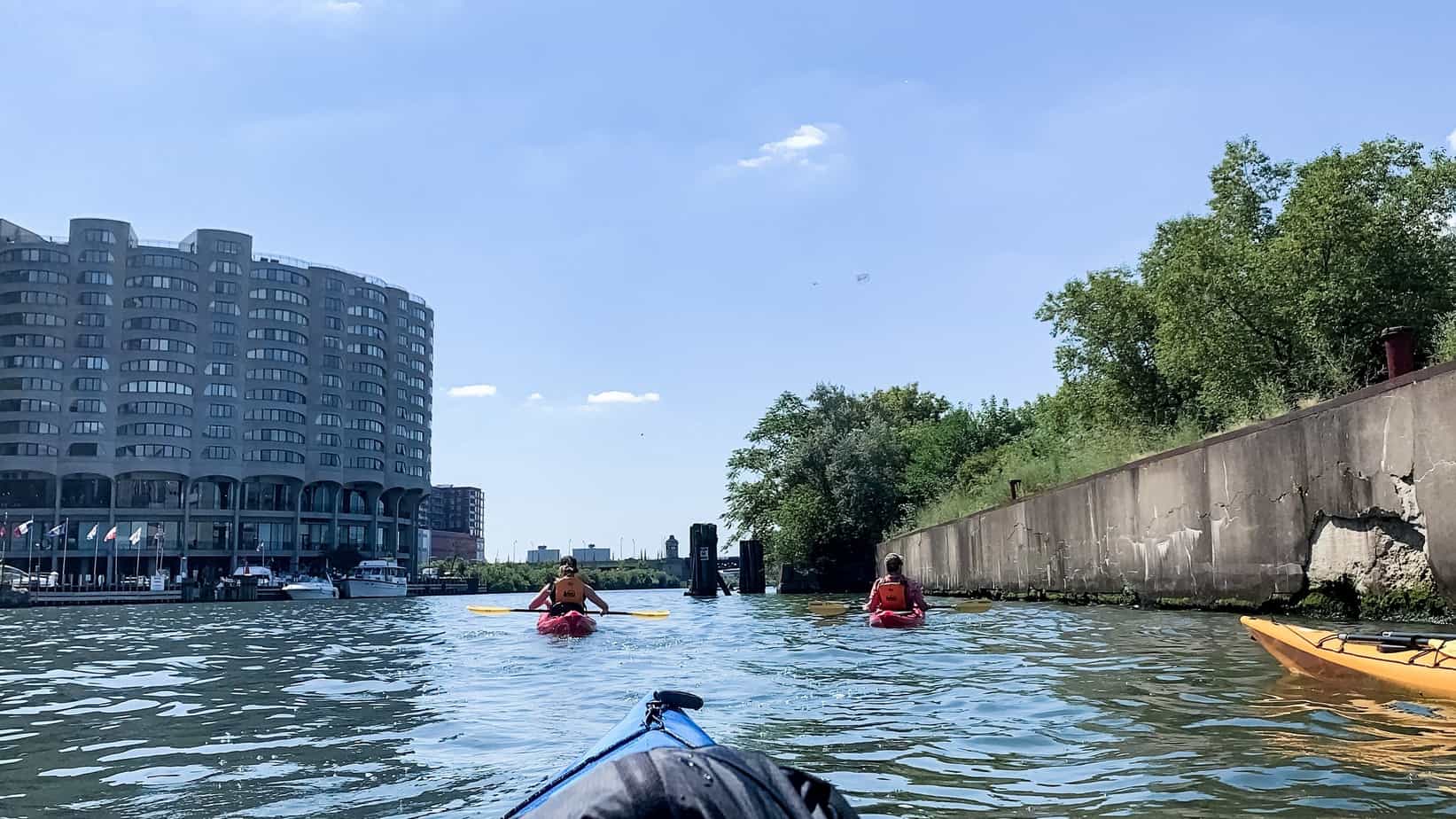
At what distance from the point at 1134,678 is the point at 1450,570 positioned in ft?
13.8

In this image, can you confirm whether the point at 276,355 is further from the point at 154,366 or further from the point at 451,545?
the point at 451,545

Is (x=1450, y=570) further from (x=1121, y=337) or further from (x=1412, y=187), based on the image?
(x=1121, y=337)

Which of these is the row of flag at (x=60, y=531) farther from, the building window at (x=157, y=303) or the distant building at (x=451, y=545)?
the distant building at (x=451, y=545)

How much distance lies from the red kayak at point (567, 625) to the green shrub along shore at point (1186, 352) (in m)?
11.7

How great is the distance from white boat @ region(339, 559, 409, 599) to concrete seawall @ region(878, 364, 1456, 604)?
6044 centimetres

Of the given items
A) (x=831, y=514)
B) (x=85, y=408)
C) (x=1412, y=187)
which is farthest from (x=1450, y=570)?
(x=85, y=408)

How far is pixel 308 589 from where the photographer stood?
6391cm

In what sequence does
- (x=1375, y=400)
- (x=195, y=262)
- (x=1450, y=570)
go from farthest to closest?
1. (x=195, y=262)
2. (x=1375, y=400)
3. (x=1450, y=570)

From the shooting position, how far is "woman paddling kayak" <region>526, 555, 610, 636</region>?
15.7 meters

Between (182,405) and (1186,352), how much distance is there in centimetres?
8293

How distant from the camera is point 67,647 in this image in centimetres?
1869

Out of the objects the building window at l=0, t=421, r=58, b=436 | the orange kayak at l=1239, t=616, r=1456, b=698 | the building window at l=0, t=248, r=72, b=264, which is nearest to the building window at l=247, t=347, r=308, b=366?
the building window at l=0, t=248, r=72, b=264

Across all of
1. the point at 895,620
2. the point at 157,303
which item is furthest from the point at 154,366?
the point at 895,620

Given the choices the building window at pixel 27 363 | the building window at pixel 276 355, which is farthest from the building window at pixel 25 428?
the building window at pixel 276 355
